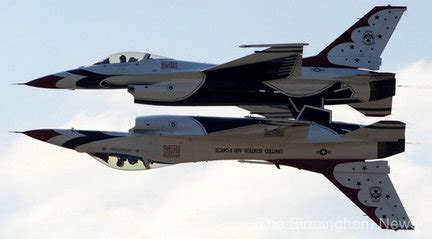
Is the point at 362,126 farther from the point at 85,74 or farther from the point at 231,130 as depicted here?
the point at 85,74

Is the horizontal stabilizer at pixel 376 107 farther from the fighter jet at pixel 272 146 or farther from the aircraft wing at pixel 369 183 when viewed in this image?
the aircraft wing at pixel 369 183

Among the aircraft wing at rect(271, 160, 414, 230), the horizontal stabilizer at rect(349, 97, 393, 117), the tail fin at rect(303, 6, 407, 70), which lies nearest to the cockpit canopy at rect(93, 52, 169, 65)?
the tail fin at rect(303, 6, 407, 70)

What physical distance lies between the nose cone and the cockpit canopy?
1348 mm

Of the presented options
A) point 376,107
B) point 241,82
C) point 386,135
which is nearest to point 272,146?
point 241,82

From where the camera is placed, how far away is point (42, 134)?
41969 mm

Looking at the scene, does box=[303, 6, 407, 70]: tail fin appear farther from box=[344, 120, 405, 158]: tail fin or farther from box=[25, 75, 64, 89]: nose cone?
box=[25, 75, 64, 89]: nose cone

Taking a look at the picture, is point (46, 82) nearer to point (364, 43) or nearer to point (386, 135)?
point (364, 43)

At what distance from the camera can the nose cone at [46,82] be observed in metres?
42.8

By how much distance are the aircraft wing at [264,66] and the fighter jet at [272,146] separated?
50.2 inches

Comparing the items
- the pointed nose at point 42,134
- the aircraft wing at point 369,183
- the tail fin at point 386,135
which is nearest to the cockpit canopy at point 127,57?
the pointed nose at point 42,134

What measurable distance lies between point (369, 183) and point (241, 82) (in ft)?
14.9

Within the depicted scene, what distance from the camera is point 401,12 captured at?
44250 mm

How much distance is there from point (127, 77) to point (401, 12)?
833 cm

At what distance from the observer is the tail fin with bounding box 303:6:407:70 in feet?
142
